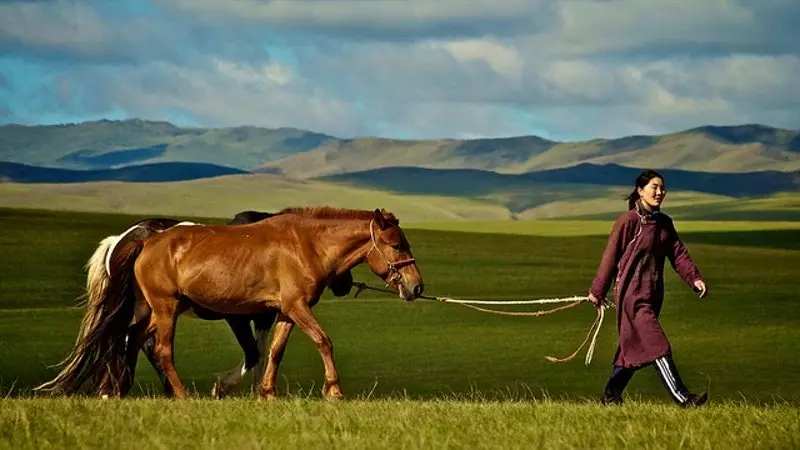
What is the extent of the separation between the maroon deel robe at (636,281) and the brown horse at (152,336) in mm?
2888

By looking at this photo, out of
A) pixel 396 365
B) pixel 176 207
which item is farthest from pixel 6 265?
pixel 176 207

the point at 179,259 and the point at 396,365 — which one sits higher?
the point at 179,259

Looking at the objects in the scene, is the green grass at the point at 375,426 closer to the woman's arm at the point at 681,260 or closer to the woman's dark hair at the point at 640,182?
the woman's arm at the point at 681,260

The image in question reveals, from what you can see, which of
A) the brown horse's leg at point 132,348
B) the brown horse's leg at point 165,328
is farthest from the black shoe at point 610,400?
the brown horse's leg at point 132,348

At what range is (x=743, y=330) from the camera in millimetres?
31438

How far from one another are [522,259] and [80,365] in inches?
1561

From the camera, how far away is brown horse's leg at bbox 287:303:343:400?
12.9 metres

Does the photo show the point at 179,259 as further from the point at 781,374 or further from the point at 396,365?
the point at 781,374

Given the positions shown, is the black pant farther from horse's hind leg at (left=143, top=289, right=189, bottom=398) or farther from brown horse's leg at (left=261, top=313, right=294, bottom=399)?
horse's hind leg at (left=143, top=289, right=189, bottom=398)

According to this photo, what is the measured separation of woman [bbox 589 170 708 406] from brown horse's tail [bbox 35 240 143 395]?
185 inches

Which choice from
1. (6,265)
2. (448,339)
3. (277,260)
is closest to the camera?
(277,260)

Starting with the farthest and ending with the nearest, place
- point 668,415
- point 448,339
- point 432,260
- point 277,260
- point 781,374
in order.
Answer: point 432,260 < point 448,339 < point 781,374 < point 277,260 < point 668,415

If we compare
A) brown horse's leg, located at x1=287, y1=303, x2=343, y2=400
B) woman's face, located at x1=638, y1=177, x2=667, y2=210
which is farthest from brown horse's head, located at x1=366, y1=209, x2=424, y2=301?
woman's face, located at x1=638, y1=177, x2=667, y2=210

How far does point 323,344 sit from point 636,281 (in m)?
2.77
